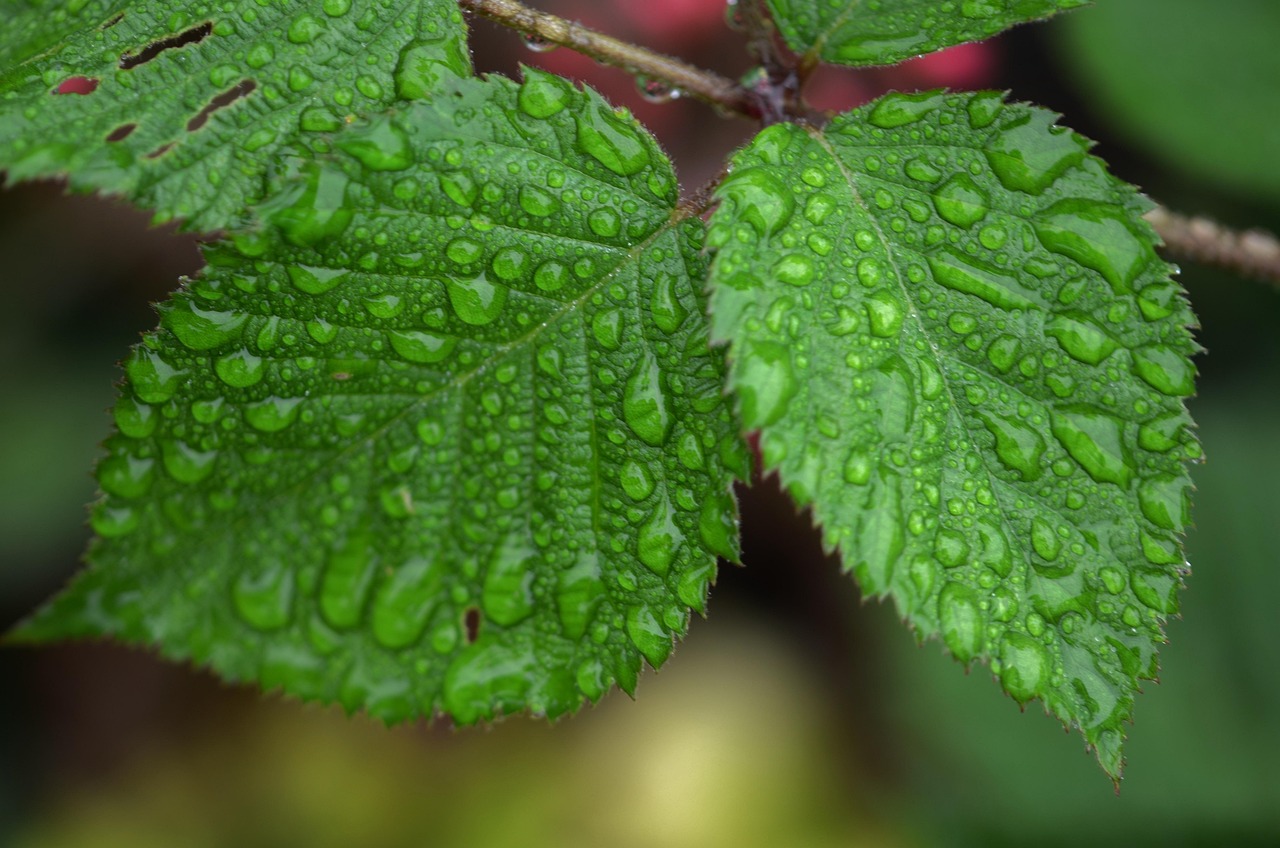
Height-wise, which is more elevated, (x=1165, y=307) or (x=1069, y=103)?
(x=1165, y=307)

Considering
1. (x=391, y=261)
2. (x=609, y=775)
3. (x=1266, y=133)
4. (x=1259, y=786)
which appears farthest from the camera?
(x=609, y=775)

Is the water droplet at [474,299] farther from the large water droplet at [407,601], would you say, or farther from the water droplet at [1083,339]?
the water droplet at [1083,339]

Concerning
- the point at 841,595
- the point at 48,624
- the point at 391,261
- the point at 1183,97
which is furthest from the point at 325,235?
the point at 841,595

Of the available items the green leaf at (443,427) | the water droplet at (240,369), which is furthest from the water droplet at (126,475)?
the water droplet at (240,369)

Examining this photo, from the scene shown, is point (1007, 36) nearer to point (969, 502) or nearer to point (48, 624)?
point (969, 502)

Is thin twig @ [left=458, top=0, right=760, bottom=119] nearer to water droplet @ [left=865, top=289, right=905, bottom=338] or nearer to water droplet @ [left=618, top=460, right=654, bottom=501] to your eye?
water droplet @ [left=865, top=289, right=905, bottom=338]

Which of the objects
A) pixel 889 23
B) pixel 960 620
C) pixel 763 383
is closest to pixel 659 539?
pixel 763 383

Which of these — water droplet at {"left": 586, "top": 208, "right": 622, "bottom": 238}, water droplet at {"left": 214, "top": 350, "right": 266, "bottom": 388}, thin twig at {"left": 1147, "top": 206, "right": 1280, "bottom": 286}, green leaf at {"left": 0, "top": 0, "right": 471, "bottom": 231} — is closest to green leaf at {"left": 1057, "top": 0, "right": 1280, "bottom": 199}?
thin twig at {"left": 1147, "top": 206, "right": 1280, "bottom": 286}
